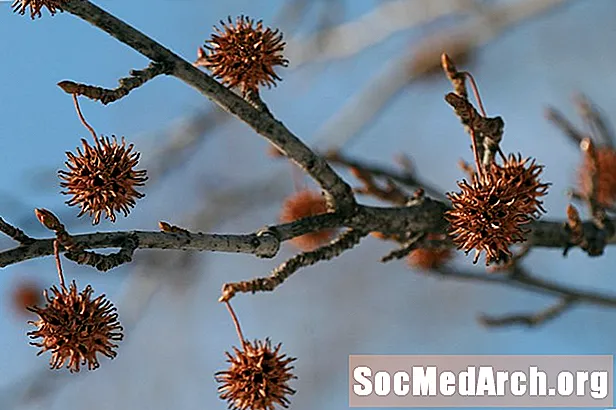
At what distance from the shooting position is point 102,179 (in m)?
0.62

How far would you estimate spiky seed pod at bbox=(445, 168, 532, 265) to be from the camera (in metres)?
0.65

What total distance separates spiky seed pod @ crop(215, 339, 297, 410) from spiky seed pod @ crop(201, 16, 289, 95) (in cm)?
23

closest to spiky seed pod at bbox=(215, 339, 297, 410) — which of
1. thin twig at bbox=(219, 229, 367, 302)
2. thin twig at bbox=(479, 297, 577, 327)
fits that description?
thin twig at bbox=(219, 229, 367, 302)

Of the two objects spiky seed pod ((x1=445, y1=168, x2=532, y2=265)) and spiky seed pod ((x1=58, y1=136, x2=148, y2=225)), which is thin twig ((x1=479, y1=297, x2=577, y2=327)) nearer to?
spiky seed pod ((x1=445, y1=168, x2=532, y2=265))

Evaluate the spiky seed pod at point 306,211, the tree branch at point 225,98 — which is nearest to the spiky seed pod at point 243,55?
the tree branch at point 225,98

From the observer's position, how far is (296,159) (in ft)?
2.43

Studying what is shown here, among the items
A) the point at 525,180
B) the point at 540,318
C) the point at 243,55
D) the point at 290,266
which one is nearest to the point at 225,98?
the point at 243,55

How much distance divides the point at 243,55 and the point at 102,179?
0.57 feet

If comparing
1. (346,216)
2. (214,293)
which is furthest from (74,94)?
(214,293)

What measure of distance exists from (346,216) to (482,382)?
3.30 feet

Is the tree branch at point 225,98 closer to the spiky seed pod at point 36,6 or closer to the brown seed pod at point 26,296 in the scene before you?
the spiky seed pod at point 36,6

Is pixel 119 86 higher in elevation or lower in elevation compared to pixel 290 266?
higher

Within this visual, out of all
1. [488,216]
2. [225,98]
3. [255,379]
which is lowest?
[255,379]

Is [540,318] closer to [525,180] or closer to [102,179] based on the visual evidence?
[525,180]
